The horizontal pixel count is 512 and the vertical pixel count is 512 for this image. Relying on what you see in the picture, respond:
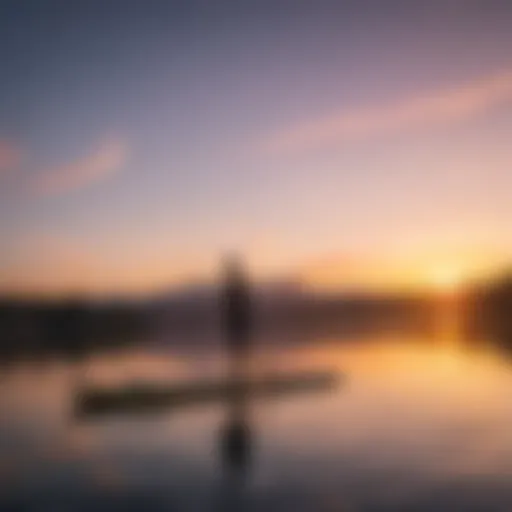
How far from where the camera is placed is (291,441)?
1.87 meters

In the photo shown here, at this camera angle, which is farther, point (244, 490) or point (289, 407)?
point (289, 407)

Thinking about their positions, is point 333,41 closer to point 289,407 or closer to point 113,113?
point 113,113

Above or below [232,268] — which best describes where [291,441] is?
below

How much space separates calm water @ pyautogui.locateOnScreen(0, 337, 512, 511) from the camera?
5.78ft

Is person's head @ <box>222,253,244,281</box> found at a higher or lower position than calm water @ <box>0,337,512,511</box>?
higher

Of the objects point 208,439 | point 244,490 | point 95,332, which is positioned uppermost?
point 95,332

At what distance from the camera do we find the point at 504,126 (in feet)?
6.23

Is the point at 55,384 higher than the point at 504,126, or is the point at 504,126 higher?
the point at 504,126

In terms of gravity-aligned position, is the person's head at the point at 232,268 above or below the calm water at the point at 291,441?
above

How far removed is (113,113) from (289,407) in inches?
36.8

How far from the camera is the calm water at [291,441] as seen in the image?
1.76 metres

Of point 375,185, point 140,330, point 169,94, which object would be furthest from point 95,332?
point 375,185

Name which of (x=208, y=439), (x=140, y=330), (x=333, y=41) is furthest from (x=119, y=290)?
(x=333, y=41)

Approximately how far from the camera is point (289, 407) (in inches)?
75.2
